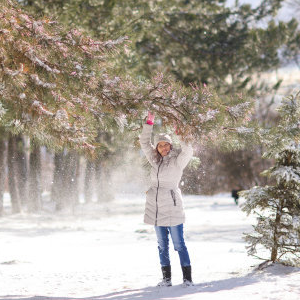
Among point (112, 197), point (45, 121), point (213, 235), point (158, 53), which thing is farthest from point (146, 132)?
point (112, 197)

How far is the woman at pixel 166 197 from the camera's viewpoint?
15.7ft

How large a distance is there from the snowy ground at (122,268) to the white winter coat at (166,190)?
79 centimetres

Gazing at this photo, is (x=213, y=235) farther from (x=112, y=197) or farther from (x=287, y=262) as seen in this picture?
(x=112, y=197)

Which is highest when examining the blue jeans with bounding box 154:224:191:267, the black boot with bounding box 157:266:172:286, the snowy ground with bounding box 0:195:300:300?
the blue jeans with bounding box 154:224:191:267

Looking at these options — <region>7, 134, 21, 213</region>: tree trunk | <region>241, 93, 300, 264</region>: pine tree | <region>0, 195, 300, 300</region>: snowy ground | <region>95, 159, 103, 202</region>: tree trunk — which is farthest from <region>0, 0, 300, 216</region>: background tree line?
<region>241, 93, 300, 264</region>: pine tree

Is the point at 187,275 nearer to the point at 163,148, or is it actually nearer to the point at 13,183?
the point at 163,148

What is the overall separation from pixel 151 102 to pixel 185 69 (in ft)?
37.3

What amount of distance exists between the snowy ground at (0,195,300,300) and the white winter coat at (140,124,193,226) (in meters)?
0.79

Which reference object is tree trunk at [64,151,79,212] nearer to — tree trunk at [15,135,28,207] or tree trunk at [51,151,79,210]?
tree trunk at [51,151,79,210]

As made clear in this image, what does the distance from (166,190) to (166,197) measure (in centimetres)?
8

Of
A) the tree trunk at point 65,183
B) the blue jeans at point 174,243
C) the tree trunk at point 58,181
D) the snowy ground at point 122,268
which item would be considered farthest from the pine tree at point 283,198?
the tree trunk at point 65,183

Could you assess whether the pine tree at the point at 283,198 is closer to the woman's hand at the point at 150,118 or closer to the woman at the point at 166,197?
the woman at the point at 166,197

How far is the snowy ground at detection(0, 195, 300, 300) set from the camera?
473 cm

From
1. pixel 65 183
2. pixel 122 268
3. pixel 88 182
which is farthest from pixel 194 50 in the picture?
pixel 122 268
